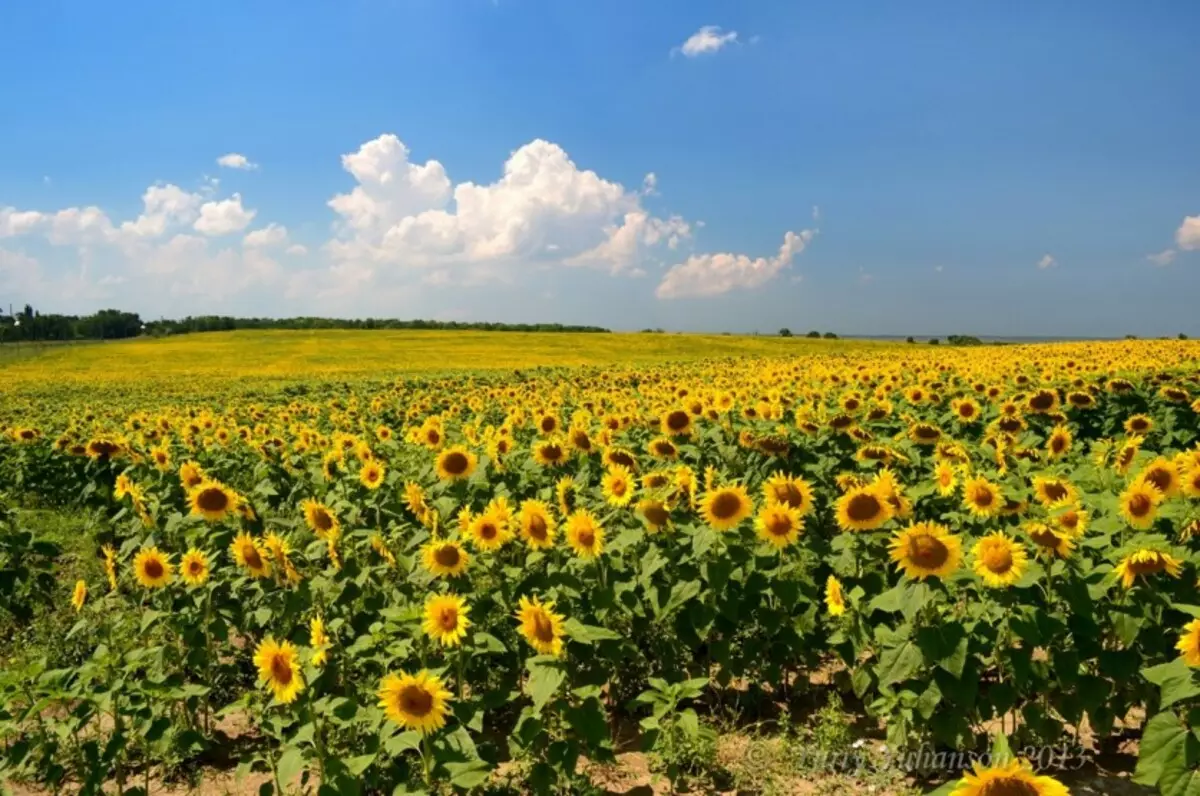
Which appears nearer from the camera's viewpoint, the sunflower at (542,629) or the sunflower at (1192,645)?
the sunflower at (1192,645)

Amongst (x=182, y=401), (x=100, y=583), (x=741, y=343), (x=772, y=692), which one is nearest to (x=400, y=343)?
(x=741, y=343)

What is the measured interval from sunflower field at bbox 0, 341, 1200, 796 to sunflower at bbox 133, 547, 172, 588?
0.04ft

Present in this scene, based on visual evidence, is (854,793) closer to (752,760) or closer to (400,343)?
(752,760)

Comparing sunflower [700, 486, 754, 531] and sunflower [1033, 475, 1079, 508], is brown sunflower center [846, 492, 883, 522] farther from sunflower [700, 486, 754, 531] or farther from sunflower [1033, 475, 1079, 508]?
sunflower [1033, 475, 1079, 508]

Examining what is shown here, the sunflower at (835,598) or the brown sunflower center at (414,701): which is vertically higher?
the sunflower at (835,598)

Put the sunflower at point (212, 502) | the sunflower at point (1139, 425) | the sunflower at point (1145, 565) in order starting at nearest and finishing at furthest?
the sunflower at point (1145, 565) → the sunflower at point (212, 502) → the sunflower at point (1139, 425)

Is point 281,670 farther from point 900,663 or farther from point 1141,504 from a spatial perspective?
point 1141,504

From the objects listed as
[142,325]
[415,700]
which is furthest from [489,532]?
[142,325]

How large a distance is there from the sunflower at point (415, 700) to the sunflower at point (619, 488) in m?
1.83

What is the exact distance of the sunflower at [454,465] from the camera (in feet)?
18.0

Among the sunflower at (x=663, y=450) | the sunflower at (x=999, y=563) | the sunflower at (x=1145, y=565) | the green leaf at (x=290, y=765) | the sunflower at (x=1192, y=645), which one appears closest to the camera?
the sunflower at (x=1192, y=645)

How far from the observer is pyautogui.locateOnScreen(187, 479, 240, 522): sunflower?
5.05 metres

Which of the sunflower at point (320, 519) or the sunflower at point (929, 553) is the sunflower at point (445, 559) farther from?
the sunflower at point (929, 553)

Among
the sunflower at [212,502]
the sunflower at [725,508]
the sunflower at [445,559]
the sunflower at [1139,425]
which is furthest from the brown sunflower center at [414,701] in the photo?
the sunflower at [1139,425]
